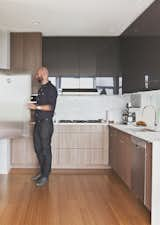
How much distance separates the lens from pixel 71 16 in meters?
4.53

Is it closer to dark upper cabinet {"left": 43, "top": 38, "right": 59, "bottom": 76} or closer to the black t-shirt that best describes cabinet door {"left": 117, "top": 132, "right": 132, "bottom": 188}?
the black t-shirt

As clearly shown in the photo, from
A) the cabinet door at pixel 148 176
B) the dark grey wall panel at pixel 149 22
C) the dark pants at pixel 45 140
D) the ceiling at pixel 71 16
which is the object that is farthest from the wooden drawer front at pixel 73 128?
the cabinet door at pixel 148 176

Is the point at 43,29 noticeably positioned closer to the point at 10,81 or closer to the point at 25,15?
the point at 25,15

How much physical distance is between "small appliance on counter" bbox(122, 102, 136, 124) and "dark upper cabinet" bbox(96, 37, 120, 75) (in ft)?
2.00

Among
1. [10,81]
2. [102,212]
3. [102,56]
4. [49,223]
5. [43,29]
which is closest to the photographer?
[49,223]

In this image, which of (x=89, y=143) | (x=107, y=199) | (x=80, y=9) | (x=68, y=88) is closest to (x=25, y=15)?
(x=80, y=9)

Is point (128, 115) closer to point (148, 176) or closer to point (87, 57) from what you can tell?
point (87, 57)

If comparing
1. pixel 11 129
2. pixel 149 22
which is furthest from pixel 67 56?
pixel 149 22

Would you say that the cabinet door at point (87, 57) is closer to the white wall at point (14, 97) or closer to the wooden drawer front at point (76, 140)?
the wooden drawer front at point (76, 140)

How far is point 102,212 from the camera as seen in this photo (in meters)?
3.52

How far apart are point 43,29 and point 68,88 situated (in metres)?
1.06

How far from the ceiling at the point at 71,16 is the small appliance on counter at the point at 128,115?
123cm

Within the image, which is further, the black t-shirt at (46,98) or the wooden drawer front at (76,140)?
the wooden drawer front at (76,140)

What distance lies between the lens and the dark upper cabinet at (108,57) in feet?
18.6
